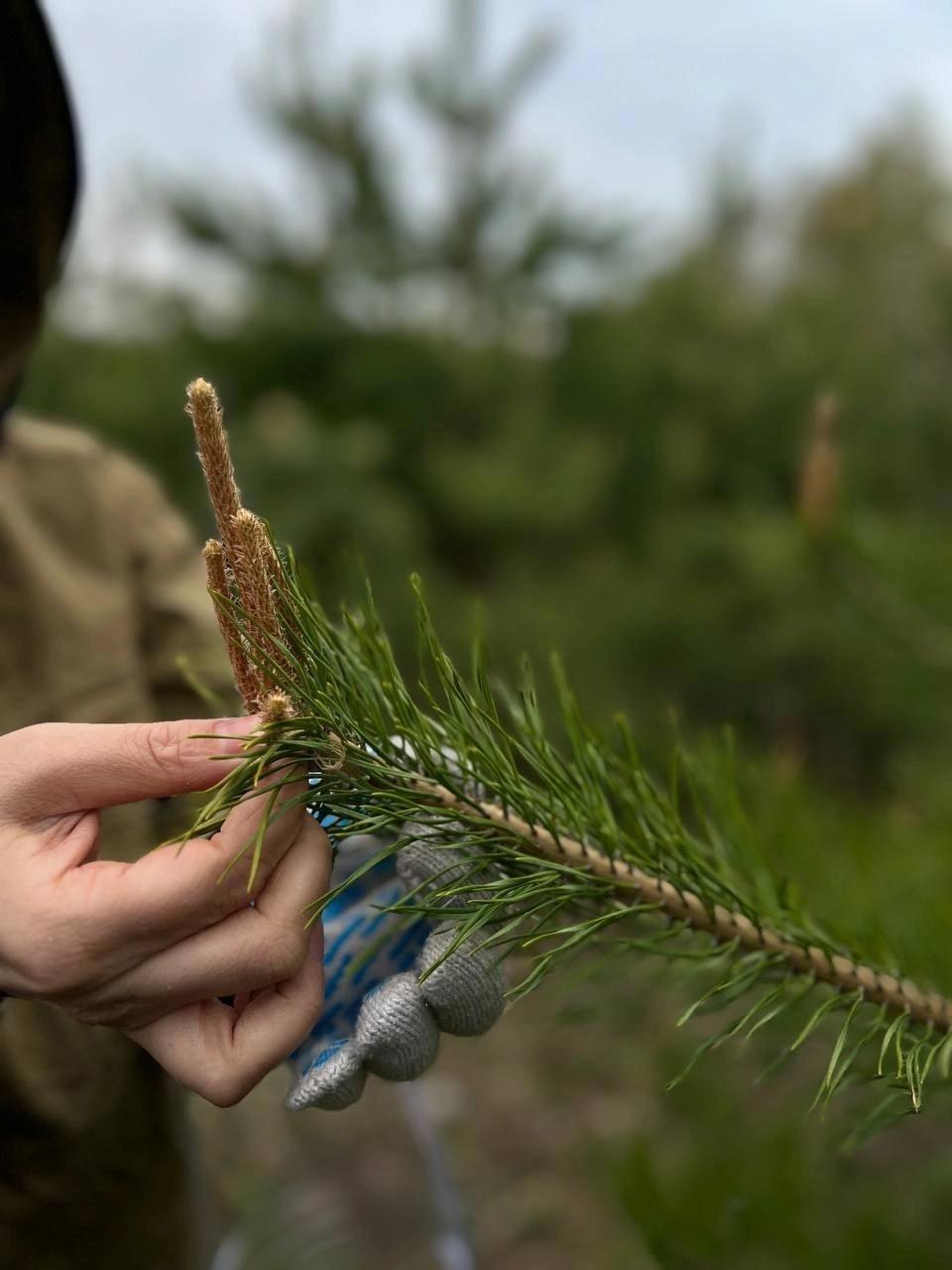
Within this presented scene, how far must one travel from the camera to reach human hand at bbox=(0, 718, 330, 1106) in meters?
0.36

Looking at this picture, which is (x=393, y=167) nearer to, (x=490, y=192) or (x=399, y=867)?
(x=490, y=192)

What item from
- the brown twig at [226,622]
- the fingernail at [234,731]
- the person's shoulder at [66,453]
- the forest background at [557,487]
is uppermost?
the person's shoulder at [66,453]

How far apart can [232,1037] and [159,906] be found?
0.07 m

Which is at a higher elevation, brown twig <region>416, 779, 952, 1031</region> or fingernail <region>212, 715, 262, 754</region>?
fingernail <region>212, 715, 262, 754</region>

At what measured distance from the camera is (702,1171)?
91cm

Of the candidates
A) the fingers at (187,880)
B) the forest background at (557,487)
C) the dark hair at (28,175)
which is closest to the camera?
the fingers at (187,880)

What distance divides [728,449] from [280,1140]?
2.47 metres

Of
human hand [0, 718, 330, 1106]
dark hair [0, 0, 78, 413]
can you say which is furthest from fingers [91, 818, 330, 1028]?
dark hair [0, 0, 78, 413]

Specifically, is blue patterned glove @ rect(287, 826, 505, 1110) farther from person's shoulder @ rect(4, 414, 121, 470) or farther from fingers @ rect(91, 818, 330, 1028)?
person's shoulder @ rect(4, 414, 121, 470)

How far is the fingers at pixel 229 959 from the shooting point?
0.37m

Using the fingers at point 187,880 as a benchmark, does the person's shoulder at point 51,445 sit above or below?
above

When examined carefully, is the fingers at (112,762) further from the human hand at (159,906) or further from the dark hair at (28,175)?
the dark hair at (28,175)

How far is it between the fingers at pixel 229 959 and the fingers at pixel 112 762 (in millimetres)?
53

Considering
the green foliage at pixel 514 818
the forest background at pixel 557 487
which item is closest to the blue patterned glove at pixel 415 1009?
the green foliage at pixel 514 818
